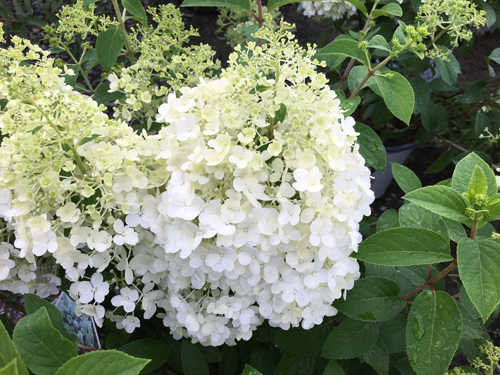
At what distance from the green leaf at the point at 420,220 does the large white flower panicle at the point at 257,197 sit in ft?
0.66

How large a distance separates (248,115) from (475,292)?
448mm

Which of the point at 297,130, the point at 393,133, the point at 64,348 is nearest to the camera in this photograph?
the point at 64,348

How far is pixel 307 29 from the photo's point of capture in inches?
130

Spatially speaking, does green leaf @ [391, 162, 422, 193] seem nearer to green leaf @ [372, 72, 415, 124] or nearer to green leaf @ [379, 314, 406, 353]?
green leaf @ [372, 72, 415, 124]

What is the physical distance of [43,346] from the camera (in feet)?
1.78

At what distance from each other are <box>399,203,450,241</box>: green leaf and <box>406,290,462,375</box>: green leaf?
17 cm

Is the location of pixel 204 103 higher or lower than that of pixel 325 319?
higher

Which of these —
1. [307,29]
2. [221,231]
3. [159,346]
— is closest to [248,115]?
[221,231]

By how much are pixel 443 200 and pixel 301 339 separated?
45 centimetres

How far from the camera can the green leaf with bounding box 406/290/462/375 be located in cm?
68

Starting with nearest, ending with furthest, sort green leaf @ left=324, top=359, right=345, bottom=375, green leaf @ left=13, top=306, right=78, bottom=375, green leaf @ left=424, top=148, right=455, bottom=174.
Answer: green leaf @ left=13, top=306, right=78, bottom=375 → green leaf @ left=324, top=359, right=345, bottom=375 → green leaf @ left=424, top=148, right=455, bottom=174

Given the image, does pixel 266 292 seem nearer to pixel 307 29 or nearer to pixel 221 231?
pixel 221 231

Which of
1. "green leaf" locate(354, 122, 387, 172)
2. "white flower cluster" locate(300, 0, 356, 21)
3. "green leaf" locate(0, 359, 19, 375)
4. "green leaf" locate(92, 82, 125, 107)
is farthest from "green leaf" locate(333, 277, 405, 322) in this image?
"white flower cluster" locate(300, 0, 356, 21)

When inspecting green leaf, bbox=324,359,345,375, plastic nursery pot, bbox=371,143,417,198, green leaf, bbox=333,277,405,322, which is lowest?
plastic nursery pot, bbox=371,143,417,198
